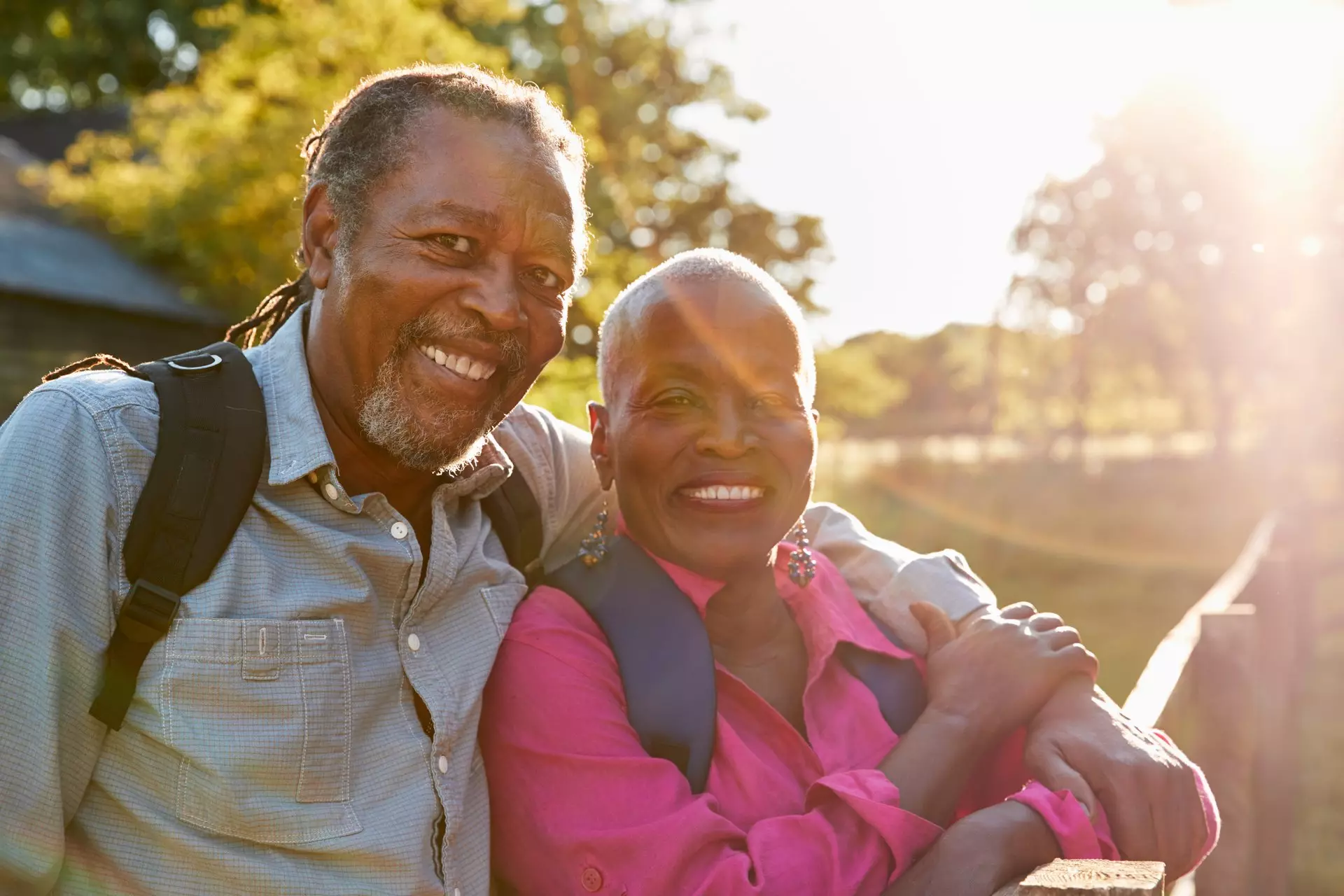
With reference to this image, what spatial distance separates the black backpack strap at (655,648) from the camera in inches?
97.3

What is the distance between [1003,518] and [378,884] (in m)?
26.1

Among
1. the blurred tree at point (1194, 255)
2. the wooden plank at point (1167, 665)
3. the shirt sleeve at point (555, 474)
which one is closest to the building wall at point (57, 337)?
the wooden plank at point (1167, 665)

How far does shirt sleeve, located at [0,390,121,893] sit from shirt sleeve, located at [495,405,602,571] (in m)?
1.12

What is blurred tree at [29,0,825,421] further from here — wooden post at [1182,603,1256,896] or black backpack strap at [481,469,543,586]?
black backpack strap at [481,469,543,586]

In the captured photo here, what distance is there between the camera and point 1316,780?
31.7ft

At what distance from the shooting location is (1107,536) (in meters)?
27.2

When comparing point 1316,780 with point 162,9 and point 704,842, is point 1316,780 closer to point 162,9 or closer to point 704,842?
point 704,842

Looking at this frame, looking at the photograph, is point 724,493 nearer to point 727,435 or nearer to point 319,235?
point 727,435

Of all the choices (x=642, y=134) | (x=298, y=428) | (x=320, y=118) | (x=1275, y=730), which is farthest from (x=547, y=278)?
(x=642, y=134)

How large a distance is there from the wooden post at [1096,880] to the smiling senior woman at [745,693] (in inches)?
22.3

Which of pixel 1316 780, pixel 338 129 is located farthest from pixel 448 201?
pixel 1316 780

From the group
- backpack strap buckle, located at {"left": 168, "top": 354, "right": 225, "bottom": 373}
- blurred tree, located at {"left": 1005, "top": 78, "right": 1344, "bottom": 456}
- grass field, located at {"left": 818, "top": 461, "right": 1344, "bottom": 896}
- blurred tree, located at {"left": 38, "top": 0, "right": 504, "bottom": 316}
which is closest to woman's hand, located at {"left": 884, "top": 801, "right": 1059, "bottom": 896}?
backpack strap buckle, located at {"left": 168, "top": 354, "right": 225, "bottom": 373}

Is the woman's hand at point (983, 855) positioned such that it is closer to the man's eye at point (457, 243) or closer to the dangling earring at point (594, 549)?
the dangling earring at point (594, 549)

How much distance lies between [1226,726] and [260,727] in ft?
13.8
